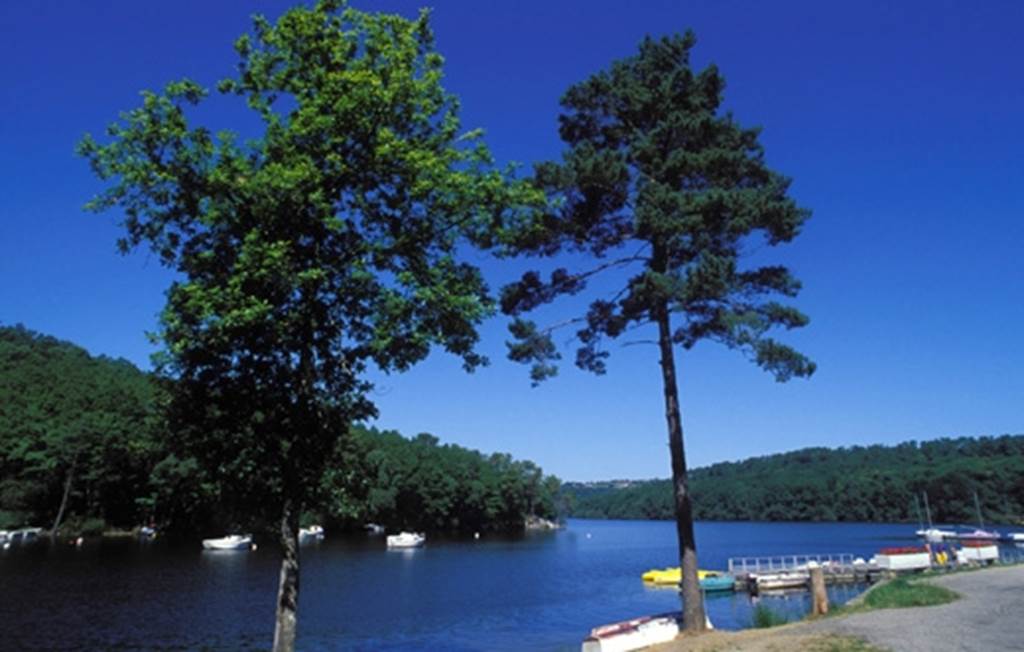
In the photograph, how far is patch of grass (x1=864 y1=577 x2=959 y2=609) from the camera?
20016mm

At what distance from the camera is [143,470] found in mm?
83188

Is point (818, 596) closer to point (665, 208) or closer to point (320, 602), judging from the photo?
point (665, 208)

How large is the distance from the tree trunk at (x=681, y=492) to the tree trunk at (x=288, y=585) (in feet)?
32.4

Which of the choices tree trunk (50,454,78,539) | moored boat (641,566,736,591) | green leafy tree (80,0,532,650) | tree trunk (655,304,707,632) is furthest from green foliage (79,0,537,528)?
tree trunk (50,454,78,539)

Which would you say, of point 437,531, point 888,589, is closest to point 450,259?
point 888,589

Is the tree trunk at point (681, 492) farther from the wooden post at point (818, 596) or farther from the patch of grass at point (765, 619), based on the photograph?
the wooden post at point (818, 596)

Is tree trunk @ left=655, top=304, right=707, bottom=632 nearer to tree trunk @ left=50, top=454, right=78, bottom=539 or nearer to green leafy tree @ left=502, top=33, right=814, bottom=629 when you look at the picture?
green leafy tree @ left=502, top=33, right=814, bottom=629

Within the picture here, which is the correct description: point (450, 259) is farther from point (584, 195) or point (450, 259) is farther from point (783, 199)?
point (783, 199)

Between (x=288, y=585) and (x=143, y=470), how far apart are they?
267 ft

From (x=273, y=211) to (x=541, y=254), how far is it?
9270 mm

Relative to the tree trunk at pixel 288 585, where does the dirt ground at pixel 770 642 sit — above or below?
below

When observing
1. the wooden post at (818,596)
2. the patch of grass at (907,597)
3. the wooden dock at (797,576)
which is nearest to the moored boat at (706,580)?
the wooden dock at (797,576)

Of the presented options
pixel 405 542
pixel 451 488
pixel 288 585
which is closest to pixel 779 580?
pixel 288 585

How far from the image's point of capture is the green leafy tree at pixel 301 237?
13.1 meters
